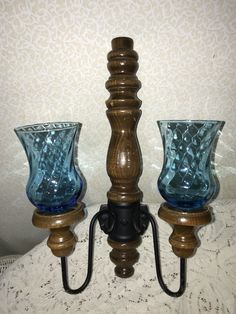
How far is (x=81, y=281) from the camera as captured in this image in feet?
1.60

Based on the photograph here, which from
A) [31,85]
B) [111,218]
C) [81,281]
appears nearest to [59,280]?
[81,281]

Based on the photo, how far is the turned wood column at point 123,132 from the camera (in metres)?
0.41

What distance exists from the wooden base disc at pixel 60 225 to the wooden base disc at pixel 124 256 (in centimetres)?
8

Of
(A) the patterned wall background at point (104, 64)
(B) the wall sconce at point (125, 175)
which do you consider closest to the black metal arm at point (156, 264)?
(B) the wall sconce at point (125, 175)

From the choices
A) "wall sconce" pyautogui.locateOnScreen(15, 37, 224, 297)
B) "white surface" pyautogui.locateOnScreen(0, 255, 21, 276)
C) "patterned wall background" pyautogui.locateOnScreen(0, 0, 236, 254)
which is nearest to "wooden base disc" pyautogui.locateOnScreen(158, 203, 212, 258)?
"wall sconce" pyautogui.locateOnScreen(15, 37, 224, 297)

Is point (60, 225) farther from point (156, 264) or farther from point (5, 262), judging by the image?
point (5, 262)

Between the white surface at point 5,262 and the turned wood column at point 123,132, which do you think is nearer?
the turned wood column at point 123,132

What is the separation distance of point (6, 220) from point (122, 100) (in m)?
0.43

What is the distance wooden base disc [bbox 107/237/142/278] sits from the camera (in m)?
0.44

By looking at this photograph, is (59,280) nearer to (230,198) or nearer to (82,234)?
(82,234)

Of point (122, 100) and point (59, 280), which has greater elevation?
point (122, 100)

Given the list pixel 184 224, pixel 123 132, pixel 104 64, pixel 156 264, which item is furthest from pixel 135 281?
pixel 104 64

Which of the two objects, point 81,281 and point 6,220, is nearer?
point 81,281

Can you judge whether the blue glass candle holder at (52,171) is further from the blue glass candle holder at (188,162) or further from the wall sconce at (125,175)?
the blue glass candle holder at (188,162)
